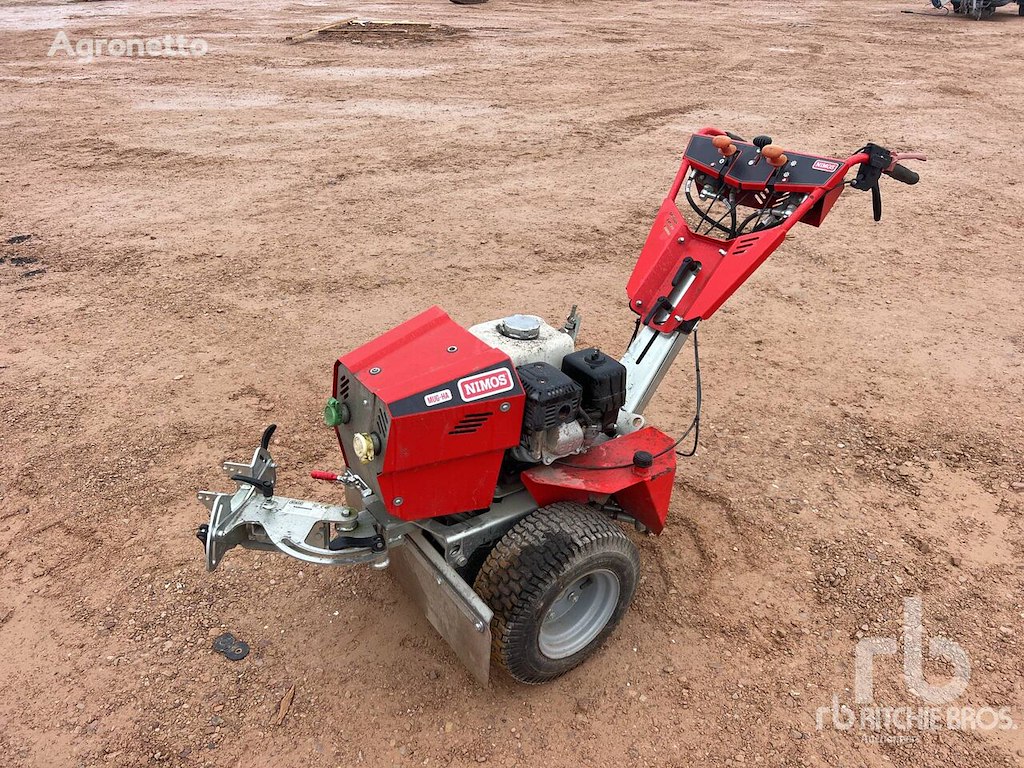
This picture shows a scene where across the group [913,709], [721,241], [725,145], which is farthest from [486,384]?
[913,709]

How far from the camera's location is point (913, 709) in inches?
110

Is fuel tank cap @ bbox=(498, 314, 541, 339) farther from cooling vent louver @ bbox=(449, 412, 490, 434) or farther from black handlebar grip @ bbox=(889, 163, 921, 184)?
black handlebar grip @ bbox=(889, 163, 921, 184)

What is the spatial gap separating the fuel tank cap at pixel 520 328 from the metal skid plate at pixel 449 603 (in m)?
0.87

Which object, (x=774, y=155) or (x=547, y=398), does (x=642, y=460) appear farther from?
(x=774, y=155)

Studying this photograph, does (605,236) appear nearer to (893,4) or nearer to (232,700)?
(232,700)

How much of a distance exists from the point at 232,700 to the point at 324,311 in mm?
3358

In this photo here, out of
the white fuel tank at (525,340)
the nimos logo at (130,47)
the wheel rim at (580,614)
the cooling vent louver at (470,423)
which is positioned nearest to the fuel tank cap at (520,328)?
the white fuel tank at (525,340)

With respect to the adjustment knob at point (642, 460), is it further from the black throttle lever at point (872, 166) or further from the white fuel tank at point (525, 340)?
the black throttle lever at point (872, 166)

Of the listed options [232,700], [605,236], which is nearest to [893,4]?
[605,236]

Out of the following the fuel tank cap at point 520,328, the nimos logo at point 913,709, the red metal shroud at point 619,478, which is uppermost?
the fuel tank cap at point 520,328

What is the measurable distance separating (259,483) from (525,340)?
1146 mm

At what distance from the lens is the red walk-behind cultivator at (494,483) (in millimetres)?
→ 2424

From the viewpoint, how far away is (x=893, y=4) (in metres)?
21.5

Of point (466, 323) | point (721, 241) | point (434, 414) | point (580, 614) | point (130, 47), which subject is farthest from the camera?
point (130, 47)
